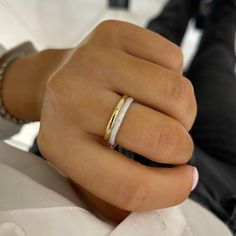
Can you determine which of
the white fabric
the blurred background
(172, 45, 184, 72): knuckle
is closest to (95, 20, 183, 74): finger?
(172, 45, 184, 72): knuckle

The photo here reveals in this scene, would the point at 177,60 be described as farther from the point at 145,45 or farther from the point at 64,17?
the point at 64,17

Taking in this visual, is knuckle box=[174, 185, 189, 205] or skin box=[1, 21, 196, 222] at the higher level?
skin box=[1, 21, 196, 222]

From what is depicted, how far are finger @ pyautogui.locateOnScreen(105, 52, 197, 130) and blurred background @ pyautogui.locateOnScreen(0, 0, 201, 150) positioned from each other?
760 mm

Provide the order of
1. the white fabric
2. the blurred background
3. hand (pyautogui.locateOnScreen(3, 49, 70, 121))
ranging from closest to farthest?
1. the white fabric
2. hand (pyautogui.locateOnScreen(3, 49, 70, 121))
3. the blurred background

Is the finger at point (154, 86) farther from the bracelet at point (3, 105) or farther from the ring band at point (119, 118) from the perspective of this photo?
the bracelet at point (3, 105)

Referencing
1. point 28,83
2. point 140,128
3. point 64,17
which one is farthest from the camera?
point 64,17

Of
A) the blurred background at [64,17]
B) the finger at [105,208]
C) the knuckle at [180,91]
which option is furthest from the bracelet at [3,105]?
the blurred background at [64,17]

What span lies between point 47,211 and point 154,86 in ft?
0.41

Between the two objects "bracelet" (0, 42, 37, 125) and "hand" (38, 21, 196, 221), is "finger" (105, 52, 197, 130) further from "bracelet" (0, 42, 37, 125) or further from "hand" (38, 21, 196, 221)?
"bracelet" (0, 42, 37, 125)

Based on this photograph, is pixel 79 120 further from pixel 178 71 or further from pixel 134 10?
pixel 134 10

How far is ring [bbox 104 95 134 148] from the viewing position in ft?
1.00

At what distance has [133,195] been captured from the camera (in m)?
0.32

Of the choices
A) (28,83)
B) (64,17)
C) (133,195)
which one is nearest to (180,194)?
(133,195)

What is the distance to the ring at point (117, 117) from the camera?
30cm
